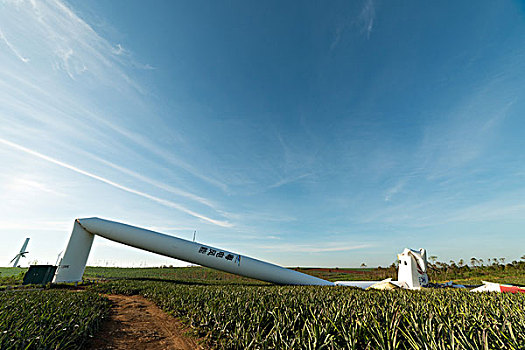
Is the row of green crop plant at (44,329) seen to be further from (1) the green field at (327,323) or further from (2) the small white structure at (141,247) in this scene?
(2) the small white structure at (141,247)

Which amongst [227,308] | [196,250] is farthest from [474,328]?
[196,250]

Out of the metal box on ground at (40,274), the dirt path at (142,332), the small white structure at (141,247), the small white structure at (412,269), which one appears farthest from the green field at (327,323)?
the metal box on ground at (40,274)

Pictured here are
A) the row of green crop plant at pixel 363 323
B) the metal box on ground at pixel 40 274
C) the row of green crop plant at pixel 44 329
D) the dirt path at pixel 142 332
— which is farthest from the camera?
the metal box on ground at pixel 40 274

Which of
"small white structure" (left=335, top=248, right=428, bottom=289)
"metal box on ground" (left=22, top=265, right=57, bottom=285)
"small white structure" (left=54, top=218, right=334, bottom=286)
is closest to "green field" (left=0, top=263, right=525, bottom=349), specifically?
"small white structure" (left=335, top=248, right=428, bottom=289)

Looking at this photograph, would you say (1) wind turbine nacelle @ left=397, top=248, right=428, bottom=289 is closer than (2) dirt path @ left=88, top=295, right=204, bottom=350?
No

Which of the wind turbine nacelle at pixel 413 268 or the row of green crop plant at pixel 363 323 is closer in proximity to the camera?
the row of green crop plant at pixel 363 323

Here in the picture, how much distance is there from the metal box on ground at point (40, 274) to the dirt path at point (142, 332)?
14.2 meters

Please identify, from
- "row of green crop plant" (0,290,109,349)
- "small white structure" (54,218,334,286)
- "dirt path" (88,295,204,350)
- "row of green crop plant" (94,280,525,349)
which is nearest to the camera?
"row of green crop plant" (94,280,525,349)

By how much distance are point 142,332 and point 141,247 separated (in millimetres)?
14365

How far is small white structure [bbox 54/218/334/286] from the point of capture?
58.4 ft

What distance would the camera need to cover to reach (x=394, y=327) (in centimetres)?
230

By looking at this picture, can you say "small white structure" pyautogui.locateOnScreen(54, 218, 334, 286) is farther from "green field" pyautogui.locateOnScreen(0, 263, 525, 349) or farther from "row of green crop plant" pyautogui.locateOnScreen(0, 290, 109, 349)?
"row of green crop plant" pyautogui.locateOnScreen(0, 290, 109, 349)

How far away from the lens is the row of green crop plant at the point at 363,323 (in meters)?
2.13

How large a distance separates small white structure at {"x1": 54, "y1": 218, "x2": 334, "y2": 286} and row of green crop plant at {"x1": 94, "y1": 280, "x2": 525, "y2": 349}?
36.3 feet
